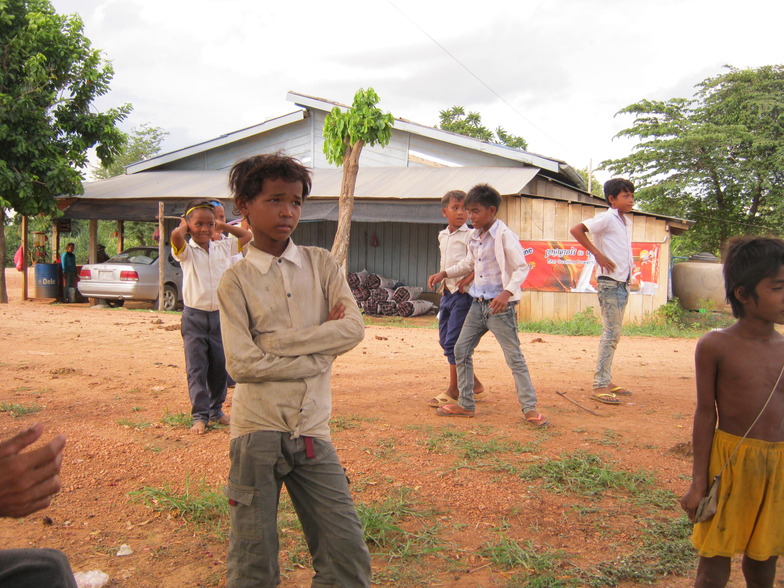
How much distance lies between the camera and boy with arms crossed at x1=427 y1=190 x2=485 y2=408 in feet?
17.7

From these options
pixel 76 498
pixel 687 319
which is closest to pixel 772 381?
pixel 76 498

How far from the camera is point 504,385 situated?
21.3 feet

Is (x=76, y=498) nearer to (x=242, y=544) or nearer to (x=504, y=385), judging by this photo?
(x=242, y=544)

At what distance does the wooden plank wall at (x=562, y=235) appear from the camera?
12312 mm

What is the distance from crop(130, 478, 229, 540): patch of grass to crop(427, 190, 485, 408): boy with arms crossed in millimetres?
2438

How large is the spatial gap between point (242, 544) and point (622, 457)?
2919 mm

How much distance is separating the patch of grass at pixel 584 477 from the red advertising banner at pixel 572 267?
29.4ft

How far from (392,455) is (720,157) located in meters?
20.3

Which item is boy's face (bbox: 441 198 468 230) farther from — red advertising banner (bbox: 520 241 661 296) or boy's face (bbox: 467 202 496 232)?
red advertising banner (bbox: 520 241 661 296)

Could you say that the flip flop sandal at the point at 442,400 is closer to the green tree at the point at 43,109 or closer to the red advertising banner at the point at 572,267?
the red advertising banner at the point at 572,267

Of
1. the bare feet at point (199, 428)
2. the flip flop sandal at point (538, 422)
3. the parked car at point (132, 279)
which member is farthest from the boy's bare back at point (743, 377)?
the parked car at point (132, 279)

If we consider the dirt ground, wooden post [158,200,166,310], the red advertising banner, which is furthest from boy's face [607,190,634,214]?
wooden post [158,200,166,310]

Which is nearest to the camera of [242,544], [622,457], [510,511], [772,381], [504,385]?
[242,544]

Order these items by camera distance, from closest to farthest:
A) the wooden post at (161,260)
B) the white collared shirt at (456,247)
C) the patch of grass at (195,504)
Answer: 1. the patch of grass at (195,504)
2. the white collared shirt at (456,247)
3. the wooden post at (161,260)
